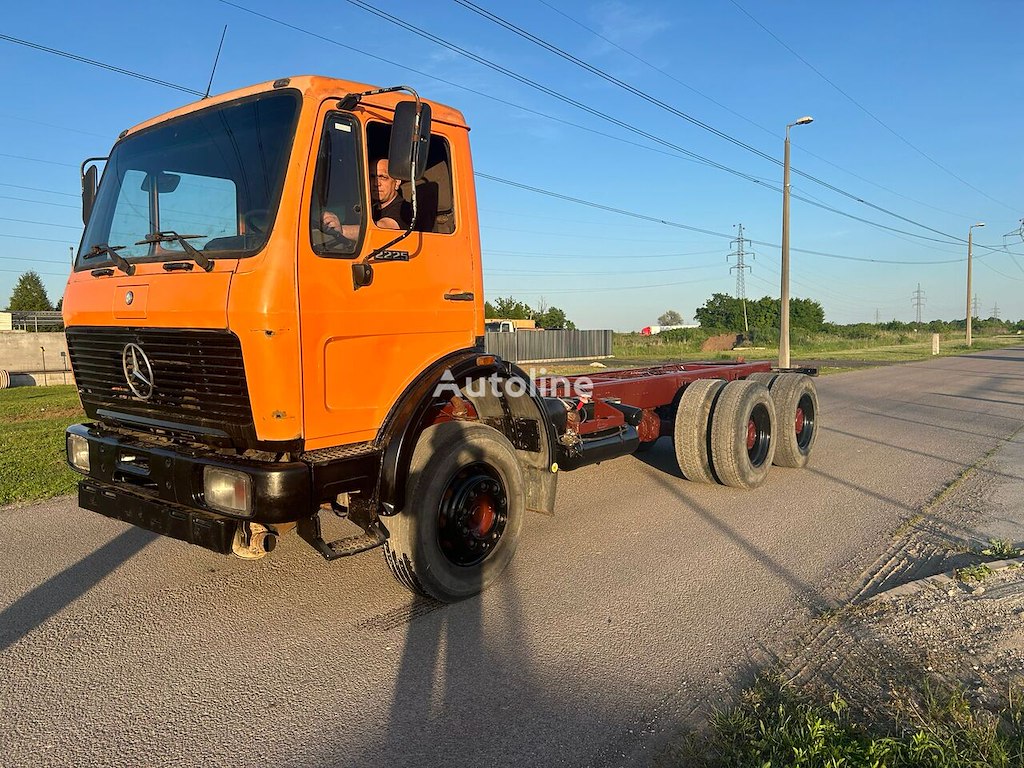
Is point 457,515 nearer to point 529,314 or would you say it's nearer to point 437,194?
point 437,194

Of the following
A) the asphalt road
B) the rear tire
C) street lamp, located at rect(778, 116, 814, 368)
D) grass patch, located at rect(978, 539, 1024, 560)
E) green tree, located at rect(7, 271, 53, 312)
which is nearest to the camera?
the asphalt road

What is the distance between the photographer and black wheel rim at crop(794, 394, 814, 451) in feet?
28.5

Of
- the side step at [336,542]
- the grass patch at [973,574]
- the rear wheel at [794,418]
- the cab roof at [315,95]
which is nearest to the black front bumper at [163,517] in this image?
the side step at [336,542]

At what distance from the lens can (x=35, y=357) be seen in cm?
2406

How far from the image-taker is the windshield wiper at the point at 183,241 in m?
3.53

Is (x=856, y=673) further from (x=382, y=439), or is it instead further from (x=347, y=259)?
(x=347, y=259)

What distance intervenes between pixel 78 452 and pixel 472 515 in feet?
8.10

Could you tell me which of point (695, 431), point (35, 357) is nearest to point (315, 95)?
point (695, 431)

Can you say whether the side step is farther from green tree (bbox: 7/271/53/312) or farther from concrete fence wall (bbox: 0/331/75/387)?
green tree (bbox: 7/271/53/312)

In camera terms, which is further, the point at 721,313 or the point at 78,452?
A: the point at 721,313

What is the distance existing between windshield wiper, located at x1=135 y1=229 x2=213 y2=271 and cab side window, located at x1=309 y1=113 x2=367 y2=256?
546mm

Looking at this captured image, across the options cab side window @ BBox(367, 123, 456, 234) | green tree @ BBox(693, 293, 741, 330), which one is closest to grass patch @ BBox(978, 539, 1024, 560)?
cab side window @ BBox(367, 123, 456, 234)

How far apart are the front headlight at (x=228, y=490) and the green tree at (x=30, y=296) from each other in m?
60.6

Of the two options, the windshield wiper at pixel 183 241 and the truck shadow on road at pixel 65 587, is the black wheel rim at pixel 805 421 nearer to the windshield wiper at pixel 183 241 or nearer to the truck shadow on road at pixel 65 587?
the truck shadow on road at pixel 65 587
